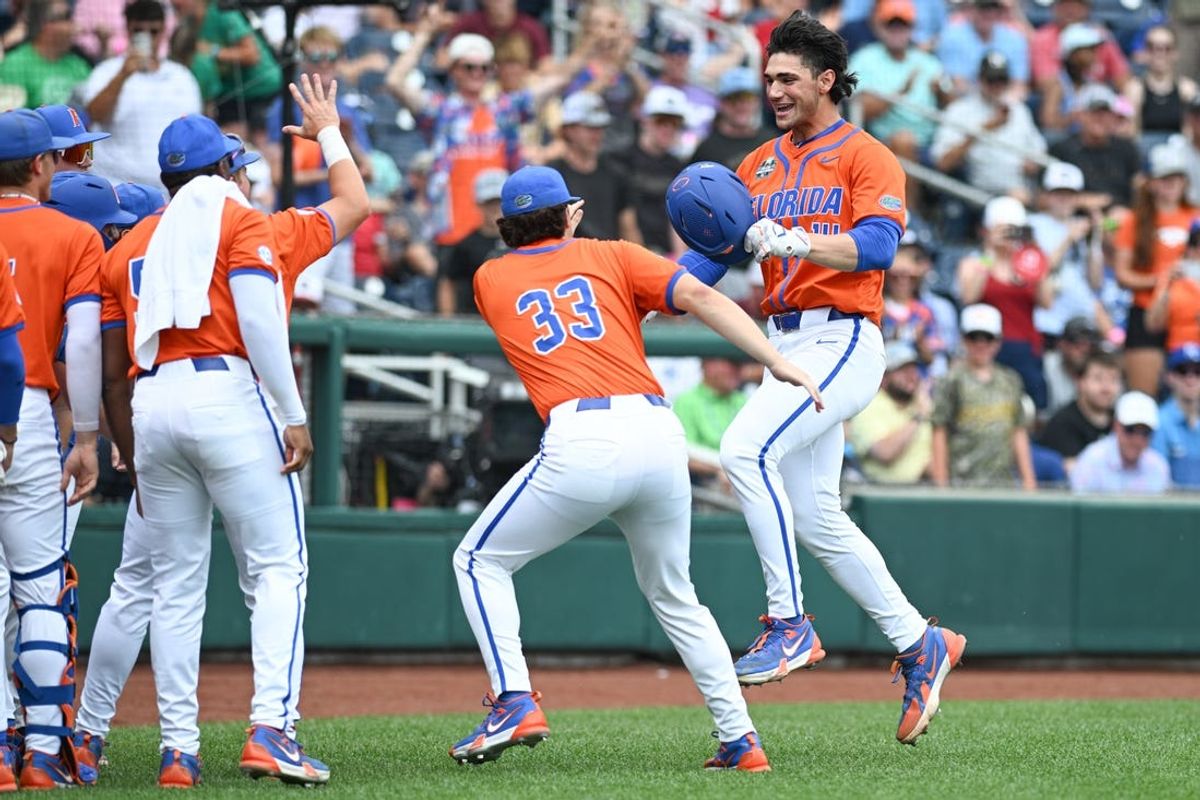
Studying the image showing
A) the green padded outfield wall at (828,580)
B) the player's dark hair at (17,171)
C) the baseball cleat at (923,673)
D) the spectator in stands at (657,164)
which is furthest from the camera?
the spectator in stands at (657,164)

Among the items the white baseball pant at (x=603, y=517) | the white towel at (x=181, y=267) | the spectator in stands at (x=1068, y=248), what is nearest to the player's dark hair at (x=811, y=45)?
the white baseball pant at (x=603, y=517)

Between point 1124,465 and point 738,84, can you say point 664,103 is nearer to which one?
point 738,84

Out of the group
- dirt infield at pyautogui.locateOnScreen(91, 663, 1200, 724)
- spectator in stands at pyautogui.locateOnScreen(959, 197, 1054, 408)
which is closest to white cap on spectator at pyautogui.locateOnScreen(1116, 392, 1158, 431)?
spectator in stands at pyautogui.locateOnScreen(959, 197, 1054, 408)

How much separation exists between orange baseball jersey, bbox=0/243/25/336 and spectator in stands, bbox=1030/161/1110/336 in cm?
855

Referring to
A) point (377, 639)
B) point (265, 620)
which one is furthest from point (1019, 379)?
point (265, 620)

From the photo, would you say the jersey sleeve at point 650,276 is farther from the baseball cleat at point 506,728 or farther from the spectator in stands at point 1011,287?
the spectator in stands at point 1011,287

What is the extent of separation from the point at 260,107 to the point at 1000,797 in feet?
24.6

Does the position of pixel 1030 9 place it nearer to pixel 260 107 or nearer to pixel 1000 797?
pixel 260 107

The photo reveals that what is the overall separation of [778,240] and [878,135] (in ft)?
26.6

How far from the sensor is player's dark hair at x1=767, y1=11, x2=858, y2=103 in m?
6.46

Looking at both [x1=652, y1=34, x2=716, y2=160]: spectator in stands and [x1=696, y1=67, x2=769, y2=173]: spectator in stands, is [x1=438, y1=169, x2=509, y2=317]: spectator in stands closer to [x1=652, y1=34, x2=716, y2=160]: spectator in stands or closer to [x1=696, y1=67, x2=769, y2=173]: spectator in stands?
[x1=696, y1=67, x2=769, y2=173]: spectator in stands

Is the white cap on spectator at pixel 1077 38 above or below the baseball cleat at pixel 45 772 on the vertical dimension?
above

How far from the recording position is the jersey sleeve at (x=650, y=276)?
5.91 meters

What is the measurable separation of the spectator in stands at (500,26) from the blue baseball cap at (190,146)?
798 cm
